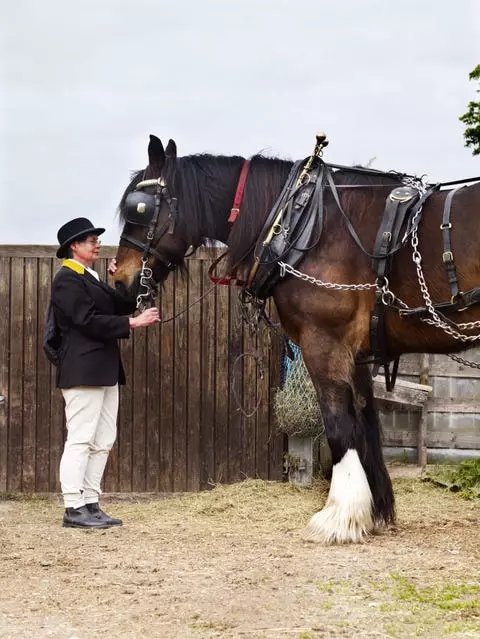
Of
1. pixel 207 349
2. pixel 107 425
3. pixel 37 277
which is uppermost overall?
pixel 37 277

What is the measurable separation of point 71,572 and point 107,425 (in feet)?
4.78

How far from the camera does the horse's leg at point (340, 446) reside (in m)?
4.35

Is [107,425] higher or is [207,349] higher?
[207,349]

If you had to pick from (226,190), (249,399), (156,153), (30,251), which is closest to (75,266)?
(156,153)

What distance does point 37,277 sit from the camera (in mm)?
6504

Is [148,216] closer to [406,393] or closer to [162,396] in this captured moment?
[162,396]

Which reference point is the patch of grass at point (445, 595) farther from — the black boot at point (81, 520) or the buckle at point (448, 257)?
the black boot at point (81, 520)

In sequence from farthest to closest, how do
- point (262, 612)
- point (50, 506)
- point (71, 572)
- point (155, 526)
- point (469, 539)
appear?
point (50, 506), point (155, 526), point (469, 539), point (71, 572), point (262, 612)

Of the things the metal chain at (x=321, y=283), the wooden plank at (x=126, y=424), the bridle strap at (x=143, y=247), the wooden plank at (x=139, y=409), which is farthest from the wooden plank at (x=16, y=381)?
the metal chain at (x=321, y=283)

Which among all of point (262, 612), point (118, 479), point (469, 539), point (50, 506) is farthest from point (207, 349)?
point (262, 612)

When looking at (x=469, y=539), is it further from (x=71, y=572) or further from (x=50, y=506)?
(x=50, y=506)

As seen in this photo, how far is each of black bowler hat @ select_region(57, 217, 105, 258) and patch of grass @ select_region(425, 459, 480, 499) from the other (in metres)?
3.07

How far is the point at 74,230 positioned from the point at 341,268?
183 centimetres

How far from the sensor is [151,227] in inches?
186
